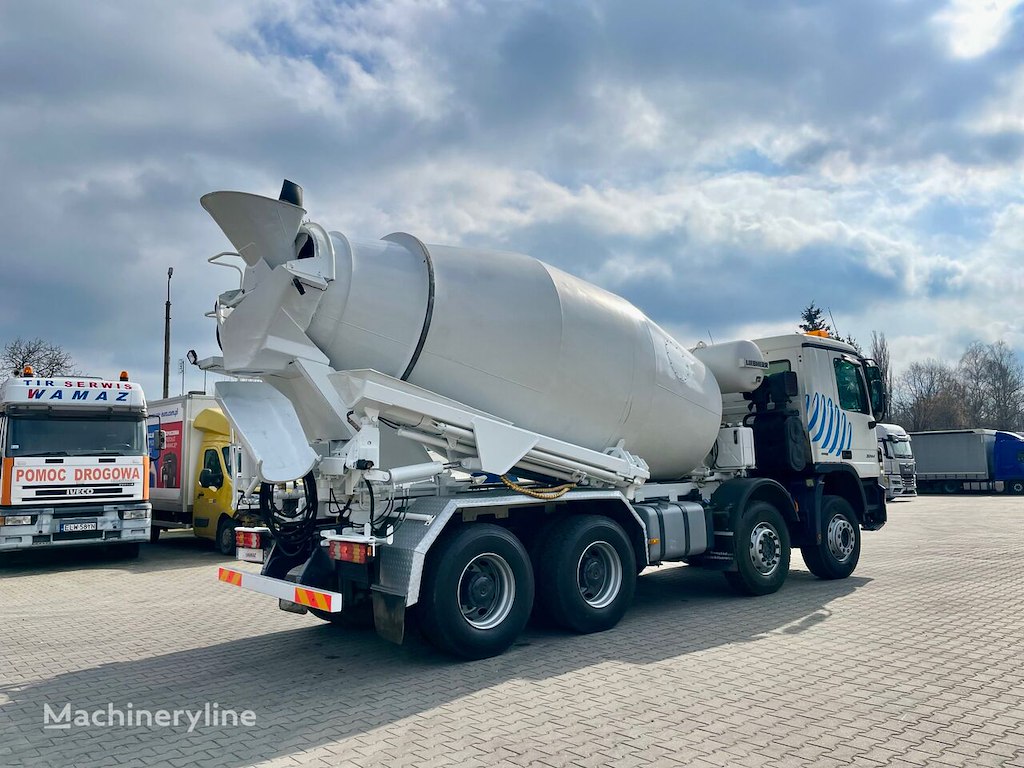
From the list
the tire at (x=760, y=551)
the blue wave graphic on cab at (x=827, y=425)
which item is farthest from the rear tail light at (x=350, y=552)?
the blue wave graphic on cab at (x=827, y=425)

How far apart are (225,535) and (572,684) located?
11543mm

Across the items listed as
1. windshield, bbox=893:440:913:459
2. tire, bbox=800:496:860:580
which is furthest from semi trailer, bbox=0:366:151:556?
windshield, bbox=893:440:913:459

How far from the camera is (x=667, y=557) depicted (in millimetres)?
8695

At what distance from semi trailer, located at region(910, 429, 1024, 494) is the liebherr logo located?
41385mm

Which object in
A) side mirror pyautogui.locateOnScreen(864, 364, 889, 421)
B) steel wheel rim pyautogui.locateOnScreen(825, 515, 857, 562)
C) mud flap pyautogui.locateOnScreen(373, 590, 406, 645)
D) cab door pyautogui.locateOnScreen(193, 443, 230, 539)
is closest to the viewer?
mud flap pyautogui.locateOnScreen(373, 590, 406, 645)

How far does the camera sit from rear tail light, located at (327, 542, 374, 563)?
615 centimetres

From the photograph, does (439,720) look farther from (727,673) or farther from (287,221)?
(287,221)

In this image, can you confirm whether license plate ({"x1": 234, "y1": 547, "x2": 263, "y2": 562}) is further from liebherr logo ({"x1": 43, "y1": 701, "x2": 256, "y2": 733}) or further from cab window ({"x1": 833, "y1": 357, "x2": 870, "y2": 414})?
cab window ({"x1": 833, "y1": 357, "x2": 870, "y2": 414})

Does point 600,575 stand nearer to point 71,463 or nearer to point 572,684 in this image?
point 572,684

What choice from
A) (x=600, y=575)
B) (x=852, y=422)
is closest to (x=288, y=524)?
(x=600, y=575)

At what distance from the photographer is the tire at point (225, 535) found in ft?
50.8

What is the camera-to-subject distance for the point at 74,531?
530 inches

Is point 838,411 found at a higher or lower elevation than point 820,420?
higher

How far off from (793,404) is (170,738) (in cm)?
872
